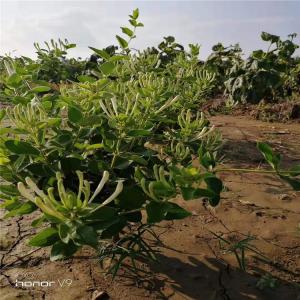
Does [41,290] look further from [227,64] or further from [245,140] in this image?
[227,64]

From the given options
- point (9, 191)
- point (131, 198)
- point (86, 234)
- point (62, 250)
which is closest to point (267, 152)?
point (131, 198)

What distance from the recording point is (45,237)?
1.30 m

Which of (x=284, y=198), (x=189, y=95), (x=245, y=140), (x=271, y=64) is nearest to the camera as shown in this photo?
(x=189, y=95)

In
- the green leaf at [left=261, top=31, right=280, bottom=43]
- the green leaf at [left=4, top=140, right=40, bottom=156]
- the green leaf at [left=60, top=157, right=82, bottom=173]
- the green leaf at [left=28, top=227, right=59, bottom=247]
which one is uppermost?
the green leaf at [left=261, top=31, right=280, bottom=43]

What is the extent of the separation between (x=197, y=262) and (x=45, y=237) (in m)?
1.07

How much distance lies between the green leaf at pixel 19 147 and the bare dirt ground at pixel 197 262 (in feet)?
2.60

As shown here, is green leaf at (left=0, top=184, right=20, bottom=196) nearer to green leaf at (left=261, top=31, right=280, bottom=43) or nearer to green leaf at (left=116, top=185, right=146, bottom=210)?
green leaf at (left=116, top=185, right=146, bottom=210)

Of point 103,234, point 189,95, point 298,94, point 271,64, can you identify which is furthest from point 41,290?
point 298,94

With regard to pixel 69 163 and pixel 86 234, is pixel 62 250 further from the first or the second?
pixel 69 163

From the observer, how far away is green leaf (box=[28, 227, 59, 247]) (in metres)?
1.28

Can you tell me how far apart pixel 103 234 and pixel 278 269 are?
3.55ft

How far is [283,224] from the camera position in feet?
8.45

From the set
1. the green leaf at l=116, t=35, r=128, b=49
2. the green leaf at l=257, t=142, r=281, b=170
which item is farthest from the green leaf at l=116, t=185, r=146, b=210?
the green leaf at l=116, t=35, r=128, b=49

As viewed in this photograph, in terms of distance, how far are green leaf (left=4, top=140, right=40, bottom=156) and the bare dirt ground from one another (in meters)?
0.79
